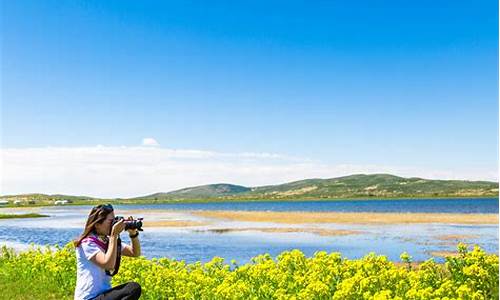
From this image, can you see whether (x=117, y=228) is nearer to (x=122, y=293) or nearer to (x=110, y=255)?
(x=110, y=255)

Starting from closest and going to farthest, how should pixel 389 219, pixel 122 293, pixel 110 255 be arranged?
pixel 110 255 < pixel 122 293 < pixel 389 219

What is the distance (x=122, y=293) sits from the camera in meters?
7.47

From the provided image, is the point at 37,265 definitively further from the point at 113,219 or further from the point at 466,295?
the point at 466,295

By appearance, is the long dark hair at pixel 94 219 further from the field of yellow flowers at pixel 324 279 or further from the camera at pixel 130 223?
the field of yellow flowers at pixel 324 279

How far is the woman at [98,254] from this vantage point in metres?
7.06

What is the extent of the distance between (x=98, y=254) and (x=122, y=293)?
0.74 metres

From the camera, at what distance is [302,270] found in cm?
1063

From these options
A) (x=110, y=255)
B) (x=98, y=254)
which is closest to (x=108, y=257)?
(x=110, y=255)

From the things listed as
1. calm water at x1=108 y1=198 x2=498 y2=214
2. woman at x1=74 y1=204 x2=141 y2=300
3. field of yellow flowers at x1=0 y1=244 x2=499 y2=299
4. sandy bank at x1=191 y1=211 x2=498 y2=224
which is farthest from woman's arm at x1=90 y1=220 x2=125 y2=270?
calm water at x1=108 y1=198 x2=498 y2=214

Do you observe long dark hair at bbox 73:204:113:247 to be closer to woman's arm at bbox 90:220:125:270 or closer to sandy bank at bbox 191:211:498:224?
woman's arm at bbox 90:220:125:270

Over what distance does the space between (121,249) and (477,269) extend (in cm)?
569

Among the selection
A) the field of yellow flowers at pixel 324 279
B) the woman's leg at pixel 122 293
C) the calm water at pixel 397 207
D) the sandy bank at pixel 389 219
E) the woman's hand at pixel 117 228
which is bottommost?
the sandy bank at pixel 389 219

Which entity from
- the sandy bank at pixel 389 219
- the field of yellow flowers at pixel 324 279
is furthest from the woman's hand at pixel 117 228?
the sandy bank at pixel 389 219

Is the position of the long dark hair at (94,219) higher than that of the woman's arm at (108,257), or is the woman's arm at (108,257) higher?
the long dark hair at (94,219)
